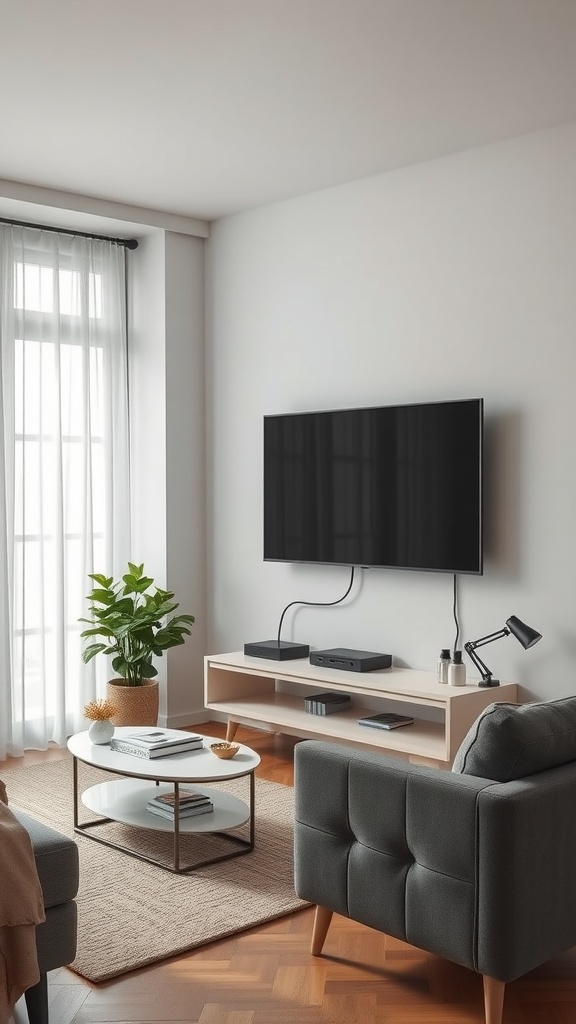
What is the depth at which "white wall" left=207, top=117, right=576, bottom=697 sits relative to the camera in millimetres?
4305

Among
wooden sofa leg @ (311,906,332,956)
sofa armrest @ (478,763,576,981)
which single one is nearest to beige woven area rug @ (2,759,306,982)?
wooden sofa leg @ (311,906,332,956)

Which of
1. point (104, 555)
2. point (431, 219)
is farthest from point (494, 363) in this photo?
point (104, 555)

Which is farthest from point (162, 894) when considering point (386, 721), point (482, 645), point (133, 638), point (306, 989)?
point (133, 638)

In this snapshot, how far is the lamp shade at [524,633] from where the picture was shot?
4109 mm

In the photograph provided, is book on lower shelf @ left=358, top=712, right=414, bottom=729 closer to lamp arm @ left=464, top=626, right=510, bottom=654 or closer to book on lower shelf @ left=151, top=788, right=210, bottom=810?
lamp arm @ left=464, top=626, right=510, bottom=654

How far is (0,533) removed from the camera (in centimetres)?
525

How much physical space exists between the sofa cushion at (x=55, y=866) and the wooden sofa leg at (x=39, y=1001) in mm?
186

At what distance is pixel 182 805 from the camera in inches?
147

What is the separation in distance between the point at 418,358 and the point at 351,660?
145 cm

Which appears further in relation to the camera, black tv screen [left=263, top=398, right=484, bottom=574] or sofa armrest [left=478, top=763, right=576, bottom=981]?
black tv screen [left=263, top=398, right=484, bottom=574]

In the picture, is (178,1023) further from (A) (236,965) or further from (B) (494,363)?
(B) (494,363)

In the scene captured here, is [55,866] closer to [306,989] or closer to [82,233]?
[306,989]

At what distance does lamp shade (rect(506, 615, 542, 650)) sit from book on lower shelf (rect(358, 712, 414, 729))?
768 mm

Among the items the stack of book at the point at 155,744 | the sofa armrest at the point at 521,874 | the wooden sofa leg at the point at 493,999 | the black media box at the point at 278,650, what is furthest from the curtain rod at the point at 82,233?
the wooden sofa leg at the point at 493,999
